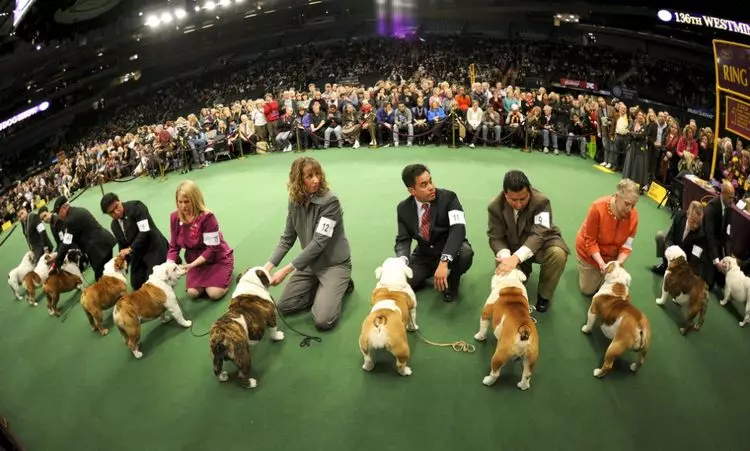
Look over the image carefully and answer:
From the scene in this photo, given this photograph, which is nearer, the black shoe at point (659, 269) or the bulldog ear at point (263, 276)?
the bulldog ear at point (263, 276)

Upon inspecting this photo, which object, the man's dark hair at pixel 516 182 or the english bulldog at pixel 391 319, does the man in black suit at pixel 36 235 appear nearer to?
the english bulldog at pixel 391 319

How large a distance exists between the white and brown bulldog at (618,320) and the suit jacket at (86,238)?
5.63 meters

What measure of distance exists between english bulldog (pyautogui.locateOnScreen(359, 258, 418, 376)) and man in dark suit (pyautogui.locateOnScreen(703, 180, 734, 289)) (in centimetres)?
314

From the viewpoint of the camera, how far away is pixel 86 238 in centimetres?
568

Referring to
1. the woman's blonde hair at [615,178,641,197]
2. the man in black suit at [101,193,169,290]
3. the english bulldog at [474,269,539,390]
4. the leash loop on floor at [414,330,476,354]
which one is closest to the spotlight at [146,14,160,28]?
the man in black suit at [101,193,169,290]

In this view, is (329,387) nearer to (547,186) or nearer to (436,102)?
(547,186)

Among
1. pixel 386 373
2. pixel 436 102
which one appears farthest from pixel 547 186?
pixel 386 373

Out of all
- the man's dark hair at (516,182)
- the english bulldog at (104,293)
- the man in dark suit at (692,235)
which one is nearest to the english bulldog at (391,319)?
the man's dark hair at (516,182)

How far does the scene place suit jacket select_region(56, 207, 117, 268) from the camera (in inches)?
216

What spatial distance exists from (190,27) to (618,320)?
91.6 ft

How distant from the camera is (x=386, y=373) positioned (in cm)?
397

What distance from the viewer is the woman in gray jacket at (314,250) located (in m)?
4.46

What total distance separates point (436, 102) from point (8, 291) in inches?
376

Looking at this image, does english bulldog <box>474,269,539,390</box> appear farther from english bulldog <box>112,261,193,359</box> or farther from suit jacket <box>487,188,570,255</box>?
english bulldog <box>112,261,193,359</box>
